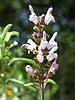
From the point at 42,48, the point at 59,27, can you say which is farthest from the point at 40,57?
the point at 59,27

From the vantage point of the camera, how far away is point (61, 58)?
6996mm

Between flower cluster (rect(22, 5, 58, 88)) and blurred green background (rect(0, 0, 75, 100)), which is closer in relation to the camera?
flower cluster (rect(22, 5, 58, 88))

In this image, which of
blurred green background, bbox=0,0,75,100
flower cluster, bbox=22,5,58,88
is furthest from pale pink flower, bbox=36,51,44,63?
blurred green background, bbox=0,0,75,100

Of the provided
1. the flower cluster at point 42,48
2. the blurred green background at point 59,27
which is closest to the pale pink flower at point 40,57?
the flower cluster at point 42,48

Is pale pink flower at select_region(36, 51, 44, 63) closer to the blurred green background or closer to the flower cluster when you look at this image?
the flower cluster

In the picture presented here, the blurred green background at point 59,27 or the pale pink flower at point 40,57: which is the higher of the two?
the blurred green background at point 59,27

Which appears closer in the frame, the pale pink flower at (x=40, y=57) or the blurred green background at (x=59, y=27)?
the pale pink flower at (x=40, y=57)

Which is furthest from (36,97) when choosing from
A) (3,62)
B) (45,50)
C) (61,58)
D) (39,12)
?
(39,12)

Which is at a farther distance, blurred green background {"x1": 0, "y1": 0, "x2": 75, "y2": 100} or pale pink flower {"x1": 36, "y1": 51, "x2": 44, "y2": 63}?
blurred green background {"x1": 0, "y1": 0, "x2": 75, "y2": 100}

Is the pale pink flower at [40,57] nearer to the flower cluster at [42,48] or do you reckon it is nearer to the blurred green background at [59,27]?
the flower cluster at [42,48]

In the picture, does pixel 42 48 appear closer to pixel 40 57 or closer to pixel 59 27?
pixel 40 57

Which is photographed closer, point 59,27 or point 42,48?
point 42,48

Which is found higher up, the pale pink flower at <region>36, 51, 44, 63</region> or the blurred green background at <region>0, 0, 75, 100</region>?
the blurred green background at <region>0, 0, 75, 100</region>

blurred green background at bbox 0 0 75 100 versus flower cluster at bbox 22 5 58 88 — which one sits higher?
blurred green background at bbox 0 0 75 100
